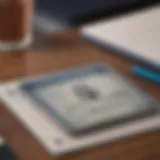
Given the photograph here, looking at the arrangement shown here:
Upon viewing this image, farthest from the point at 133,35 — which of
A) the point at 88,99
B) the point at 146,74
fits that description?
the point at 88,99

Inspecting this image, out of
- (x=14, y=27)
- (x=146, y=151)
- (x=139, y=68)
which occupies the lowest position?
(x=146, y=151)

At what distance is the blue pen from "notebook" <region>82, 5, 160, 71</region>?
0.07ft

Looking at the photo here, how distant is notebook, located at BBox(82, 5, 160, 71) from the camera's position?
2.78 feet

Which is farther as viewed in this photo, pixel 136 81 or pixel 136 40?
pixel 136 40

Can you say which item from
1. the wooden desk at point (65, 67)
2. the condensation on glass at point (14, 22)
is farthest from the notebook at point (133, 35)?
the condensation on glass at point (14, 22)

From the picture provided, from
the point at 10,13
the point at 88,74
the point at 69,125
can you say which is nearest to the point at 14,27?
the point at 10,13

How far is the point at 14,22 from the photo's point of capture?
84cm

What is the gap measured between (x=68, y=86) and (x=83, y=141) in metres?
0.12

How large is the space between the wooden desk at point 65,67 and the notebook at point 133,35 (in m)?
0.02

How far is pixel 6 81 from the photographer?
75cm

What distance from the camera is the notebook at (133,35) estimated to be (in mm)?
847

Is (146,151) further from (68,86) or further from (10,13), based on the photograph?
(10,13)

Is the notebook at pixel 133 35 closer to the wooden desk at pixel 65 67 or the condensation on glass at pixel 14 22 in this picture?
the wooden desk at pixel 65 67

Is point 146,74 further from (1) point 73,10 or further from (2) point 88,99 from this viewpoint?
(1) point 73,10
